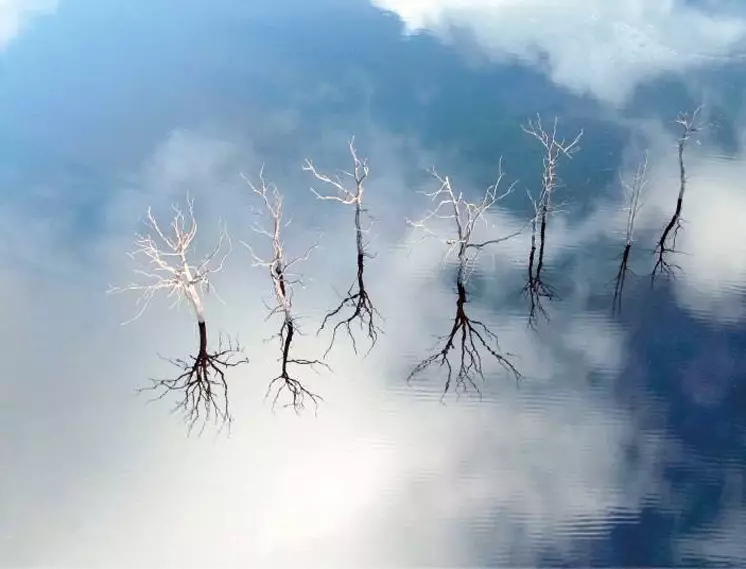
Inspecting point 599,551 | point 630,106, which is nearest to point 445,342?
point 599,551

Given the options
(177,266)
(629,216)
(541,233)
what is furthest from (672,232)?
(177,266)

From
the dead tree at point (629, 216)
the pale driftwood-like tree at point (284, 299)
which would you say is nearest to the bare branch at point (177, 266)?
the pale driftwood-like tree at point (284, 299)

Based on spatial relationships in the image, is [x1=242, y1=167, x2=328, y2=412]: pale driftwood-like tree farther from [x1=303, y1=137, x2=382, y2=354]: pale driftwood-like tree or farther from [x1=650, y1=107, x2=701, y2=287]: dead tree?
[x1=650, y1=107, x2=701, y2=287]: dead tree

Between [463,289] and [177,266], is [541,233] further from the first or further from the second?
[177,266]

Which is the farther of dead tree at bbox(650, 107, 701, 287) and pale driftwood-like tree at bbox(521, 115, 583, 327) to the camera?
dead tree at bbox(650, 107, 701, 287)

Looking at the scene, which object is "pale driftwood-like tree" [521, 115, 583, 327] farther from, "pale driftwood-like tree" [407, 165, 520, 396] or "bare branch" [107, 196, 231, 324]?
"bare branch" [107, 196, 231, 324]

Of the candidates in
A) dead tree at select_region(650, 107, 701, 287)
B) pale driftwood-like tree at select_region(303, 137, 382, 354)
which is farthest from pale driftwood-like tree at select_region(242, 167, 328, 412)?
dead tree at select_region(650, 107, 701, 287)
